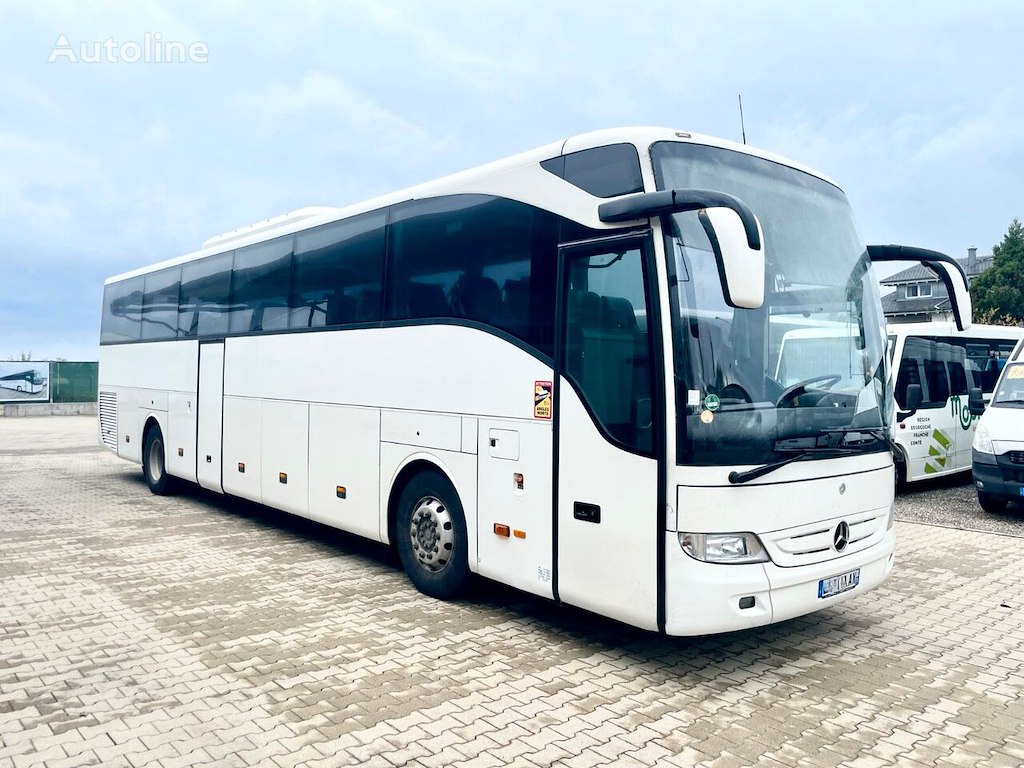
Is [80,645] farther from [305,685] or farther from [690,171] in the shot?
[690,171]

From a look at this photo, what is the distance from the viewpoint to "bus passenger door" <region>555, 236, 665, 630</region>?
5.00 metres

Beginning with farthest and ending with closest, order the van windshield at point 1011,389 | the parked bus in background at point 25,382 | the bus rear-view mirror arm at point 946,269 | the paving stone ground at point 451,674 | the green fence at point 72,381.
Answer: the green fence at point 72,381 < the parked bus in background at point 25,382 < the van windshield at point 1011,389 < the bus rear-view mirror arm at point 946,269 < the paving stone ground at point 451,674

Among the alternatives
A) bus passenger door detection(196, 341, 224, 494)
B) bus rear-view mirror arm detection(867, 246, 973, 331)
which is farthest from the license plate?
bus passenger door detection(196, 341, 224, 494)

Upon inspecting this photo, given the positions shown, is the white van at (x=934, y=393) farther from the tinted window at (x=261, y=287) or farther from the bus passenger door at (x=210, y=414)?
the bus passenger door at (x=210, y=414)

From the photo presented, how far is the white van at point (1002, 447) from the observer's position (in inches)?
430

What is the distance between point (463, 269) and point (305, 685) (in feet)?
10.8

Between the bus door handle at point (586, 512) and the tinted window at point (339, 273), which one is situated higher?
the tinted window at point (339, 273)

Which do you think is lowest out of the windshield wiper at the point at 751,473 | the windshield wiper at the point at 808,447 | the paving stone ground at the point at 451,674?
the paving stone ground at the point at 451,674

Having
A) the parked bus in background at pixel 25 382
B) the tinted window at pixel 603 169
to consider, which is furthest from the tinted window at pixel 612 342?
the parked bus in background at pixel 25 382

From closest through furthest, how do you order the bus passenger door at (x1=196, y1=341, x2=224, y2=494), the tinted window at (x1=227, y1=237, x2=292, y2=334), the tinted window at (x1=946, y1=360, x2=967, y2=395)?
the tinted window at (x1=227, y1=237, x2=292, y2=334) < the bus passenger door at (x1=196, y1=341, x2=224, y2=494) < the tinted window at (x1=946, y1=360, x2=967, y2=395)

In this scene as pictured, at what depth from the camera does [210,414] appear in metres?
10.9

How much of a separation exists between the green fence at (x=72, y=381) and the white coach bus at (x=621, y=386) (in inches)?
1284

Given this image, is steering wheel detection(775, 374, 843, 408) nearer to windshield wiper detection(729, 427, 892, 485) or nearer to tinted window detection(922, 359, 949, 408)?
windshield wiper detection(729, 427, 892, 485)

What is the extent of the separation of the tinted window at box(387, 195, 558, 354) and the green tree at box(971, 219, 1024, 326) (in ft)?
185
